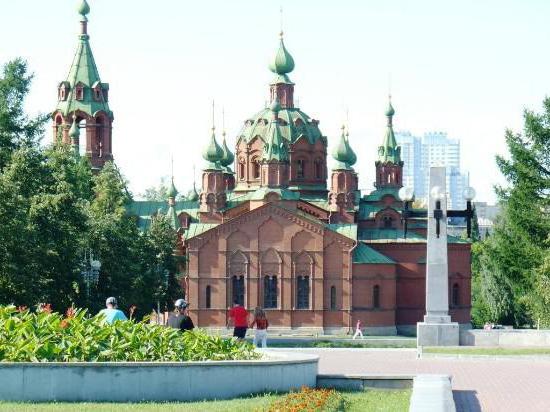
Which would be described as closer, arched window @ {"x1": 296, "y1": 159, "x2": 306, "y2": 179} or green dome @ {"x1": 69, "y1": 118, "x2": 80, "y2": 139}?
green dome @ {"x1": 69, "y1": 118, "x2": 80, "y2": 139}

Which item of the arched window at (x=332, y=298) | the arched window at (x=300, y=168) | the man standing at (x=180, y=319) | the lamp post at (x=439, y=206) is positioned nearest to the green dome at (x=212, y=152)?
the arched window at (x=300, y=168)

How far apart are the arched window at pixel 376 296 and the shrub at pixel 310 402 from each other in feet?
206

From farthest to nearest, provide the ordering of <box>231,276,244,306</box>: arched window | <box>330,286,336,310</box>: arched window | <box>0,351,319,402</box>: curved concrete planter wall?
1. <box>231,276,244,306</box>: arched window
2. <box>330,286,336,310</box>: arched window
3. <box>0,351,319,402</box>: curved concrete planter wall

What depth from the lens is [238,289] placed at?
278 feet

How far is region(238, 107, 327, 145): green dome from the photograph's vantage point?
9100 centimetres

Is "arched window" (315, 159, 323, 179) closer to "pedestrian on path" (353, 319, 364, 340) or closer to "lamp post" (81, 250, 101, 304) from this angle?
"pedestrian on path" (353, 319, 364, 340)

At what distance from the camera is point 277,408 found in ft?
59.5

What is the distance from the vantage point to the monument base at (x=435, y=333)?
33.6 meters

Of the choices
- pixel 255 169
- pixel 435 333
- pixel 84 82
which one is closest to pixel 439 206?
pixel 435 333

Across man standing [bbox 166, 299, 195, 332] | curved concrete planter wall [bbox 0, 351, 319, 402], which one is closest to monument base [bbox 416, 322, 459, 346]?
man standing [bbox 166, 299, 195, 332]

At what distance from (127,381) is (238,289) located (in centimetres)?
6459

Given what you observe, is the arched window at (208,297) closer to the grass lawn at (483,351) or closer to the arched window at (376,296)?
the arched window at (376,296)

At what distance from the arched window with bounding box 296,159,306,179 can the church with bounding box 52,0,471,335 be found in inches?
3.6

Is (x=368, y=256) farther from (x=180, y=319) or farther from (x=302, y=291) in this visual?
(x=180, y=319)
